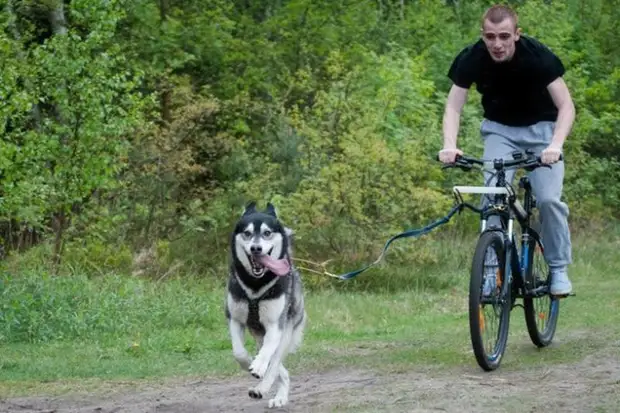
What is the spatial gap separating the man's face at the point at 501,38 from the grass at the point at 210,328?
1.91 metres

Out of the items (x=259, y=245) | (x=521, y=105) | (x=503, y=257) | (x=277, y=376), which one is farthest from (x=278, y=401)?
(x=521, y=105)

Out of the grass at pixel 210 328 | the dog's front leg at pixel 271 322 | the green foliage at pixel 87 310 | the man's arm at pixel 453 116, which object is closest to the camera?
the dog's front leg at pixel 271 322

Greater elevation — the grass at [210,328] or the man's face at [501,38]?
the man's face at [501,38]

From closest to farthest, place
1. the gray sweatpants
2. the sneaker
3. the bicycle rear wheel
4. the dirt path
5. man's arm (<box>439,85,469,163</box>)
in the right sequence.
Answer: the dirt path → the bicycle rear wheel → man's arm (<box>439,85,469,163</box>) → the gray sweatpants → the sneaker

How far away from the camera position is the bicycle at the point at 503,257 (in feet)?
24.5

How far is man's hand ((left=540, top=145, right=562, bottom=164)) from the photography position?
765 cm

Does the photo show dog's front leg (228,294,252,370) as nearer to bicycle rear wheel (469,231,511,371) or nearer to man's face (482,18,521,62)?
bicycle rear wheel (469,231,511,371)

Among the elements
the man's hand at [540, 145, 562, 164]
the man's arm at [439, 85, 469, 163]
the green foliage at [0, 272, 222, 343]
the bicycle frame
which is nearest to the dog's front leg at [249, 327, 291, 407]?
the bicycle frame

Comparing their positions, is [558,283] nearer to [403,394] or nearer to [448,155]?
[448,155]

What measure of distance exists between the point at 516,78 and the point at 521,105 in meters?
0.24

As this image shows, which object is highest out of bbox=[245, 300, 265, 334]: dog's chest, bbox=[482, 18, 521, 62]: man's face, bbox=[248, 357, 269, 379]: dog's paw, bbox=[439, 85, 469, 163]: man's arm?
bbox=[482, 18, 521, 62]: man's face

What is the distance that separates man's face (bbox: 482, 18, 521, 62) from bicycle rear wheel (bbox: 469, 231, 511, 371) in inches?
42.5

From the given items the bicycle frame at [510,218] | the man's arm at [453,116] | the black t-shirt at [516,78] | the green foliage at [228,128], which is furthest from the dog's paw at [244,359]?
the green foliage at [228,128]

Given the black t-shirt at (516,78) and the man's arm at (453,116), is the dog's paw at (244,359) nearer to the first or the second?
the man's arm at (453,116)
